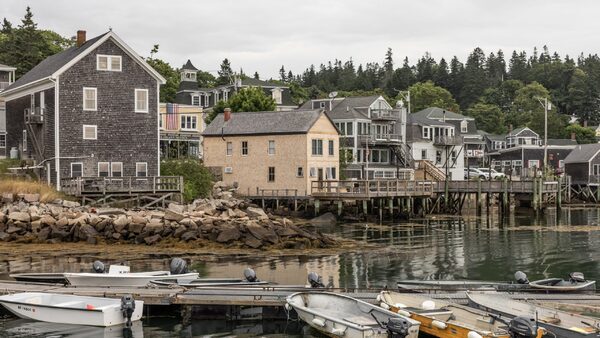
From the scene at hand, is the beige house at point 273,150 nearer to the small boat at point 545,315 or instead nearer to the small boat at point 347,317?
the small boat at point 347,317

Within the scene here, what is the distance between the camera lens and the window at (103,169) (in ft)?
167

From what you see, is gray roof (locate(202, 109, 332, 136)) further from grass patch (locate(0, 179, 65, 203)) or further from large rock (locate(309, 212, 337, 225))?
grass patch (locate(0, 179, 65, 203))

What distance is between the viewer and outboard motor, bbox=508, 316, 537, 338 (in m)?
18.8

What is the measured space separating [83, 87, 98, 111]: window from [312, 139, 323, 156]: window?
58.1 ft

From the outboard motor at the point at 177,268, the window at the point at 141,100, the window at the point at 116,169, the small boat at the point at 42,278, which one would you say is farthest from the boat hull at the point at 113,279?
the window at the point at 141,100

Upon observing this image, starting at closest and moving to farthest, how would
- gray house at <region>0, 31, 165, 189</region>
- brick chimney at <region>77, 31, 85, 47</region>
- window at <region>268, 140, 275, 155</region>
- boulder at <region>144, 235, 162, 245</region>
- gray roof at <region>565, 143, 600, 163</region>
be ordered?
boulder at <region>144, 235, 162, 245</region> < gray house at <region>0, 31, 165, 189</region> < brick chimney at <region>77, 31, 85, 47</region> < window at <region>268, 140, 275, 155</region> < gray roof at <region>565, 143, 600, 163</region>

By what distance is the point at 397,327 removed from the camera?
65.1 feet

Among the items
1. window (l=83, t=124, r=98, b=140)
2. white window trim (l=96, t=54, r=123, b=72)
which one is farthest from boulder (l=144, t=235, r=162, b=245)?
white window trim (l=96, t=54, r=123, b=72)

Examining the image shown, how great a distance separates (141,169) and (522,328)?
36613 millimetres

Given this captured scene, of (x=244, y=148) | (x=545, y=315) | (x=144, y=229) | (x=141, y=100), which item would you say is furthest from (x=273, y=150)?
(x=545, y=315)

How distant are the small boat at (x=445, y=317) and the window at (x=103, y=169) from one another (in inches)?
1215

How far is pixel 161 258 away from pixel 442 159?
55357mm

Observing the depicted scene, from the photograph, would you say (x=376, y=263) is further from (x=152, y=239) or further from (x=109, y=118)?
(x=109, y=118)

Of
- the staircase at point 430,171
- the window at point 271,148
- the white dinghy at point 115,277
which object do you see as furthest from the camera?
the staircase at point 430,171
